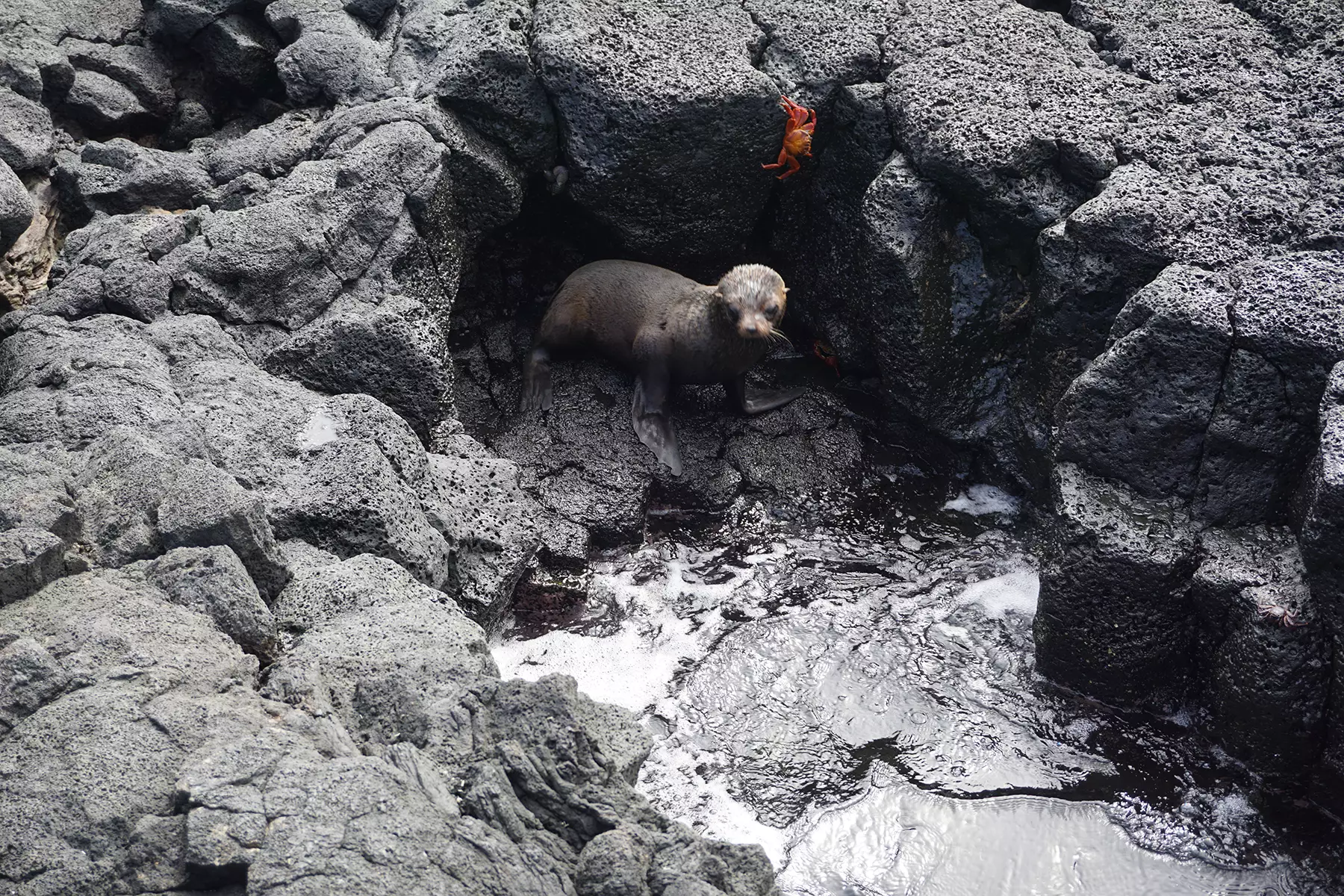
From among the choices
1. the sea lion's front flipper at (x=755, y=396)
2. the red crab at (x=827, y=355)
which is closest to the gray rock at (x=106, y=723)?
the sea lion's front flipper at (x=755, y=396)

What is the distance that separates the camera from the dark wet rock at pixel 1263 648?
392 centimetres

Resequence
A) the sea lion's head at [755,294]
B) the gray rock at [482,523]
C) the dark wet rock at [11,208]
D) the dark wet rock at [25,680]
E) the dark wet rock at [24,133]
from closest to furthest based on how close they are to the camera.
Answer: the dark wet rock at [25,680] < the dark wet rock at [11,208] < the gray rock at [482,523] < the dark wet rock at [24,133] < the sea lion's head at [755,294]

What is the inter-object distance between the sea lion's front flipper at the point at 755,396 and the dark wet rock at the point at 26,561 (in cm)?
355

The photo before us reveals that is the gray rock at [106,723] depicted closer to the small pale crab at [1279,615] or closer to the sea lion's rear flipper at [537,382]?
the sea lion's rear flipper at [537,382]

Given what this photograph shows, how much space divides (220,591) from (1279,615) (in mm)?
3437

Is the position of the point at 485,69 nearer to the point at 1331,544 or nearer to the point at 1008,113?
the point at 1008,113

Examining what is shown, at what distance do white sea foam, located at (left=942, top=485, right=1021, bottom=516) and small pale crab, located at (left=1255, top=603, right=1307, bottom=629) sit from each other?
5.49 ft

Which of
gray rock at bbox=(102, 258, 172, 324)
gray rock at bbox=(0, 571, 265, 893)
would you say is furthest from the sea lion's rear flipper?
gray rock at bbox=(0, 571, 265, 893)

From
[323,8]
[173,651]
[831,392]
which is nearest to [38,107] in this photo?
[323,8]

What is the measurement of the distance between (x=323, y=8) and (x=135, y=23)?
1.15 meters

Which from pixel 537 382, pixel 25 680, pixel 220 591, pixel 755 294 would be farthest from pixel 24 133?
pixel 25 680

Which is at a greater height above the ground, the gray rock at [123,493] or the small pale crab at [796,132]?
the small pale crab at [796,132]

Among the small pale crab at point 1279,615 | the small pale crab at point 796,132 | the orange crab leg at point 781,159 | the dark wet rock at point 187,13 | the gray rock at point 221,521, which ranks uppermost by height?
the small pale crab at point 796,132

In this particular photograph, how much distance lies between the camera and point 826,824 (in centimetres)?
400
